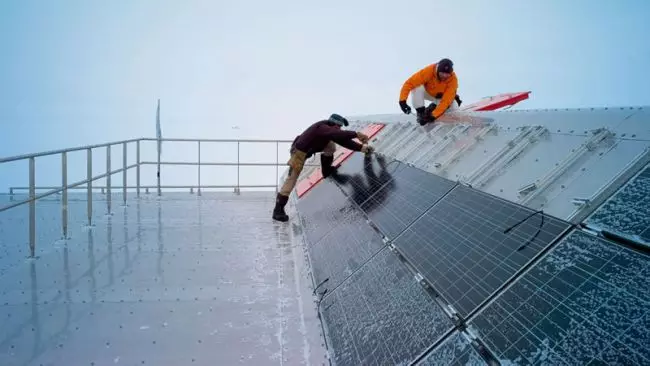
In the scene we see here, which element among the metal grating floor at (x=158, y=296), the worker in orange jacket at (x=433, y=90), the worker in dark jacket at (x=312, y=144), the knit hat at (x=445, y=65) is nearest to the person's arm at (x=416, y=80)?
the worker in orange jacket at (x=433, y=90)

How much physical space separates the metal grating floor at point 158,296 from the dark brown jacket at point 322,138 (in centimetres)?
121

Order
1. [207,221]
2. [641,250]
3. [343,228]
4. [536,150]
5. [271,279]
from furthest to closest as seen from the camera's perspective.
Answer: [207,221] → [343,228] → [271,279] → [536,150] → [641,250]

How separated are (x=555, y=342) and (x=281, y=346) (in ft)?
7.08

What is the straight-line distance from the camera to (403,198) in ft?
17.1

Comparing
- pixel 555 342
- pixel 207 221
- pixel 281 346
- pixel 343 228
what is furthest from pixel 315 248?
pixel 555 342

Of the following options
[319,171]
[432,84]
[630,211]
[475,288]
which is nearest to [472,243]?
[475,288]

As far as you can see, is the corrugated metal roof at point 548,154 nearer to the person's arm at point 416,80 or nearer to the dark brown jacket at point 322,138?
the dark brown jacket at point 322,138

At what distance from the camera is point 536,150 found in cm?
431

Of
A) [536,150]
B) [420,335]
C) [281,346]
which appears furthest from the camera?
[536,150]

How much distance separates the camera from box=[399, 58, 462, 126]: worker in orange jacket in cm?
793

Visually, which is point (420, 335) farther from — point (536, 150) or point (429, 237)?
point (536, 150)

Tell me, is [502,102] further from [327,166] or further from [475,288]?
[475,288]

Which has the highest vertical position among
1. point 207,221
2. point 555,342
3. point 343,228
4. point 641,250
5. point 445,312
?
point 641,250

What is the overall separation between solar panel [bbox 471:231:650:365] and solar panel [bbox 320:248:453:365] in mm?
384
